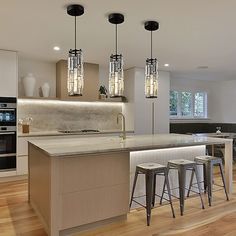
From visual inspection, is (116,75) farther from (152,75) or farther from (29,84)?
(29,84)

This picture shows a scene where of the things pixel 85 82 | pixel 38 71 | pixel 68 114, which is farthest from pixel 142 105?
pixel 38 71

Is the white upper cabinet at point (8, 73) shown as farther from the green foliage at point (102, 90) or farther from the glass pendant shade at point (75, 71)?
the glass pendant shade at point (75, 71)

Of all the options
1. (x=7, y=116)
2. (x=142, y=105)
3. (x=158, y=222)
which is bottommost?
(x=158, y=222)

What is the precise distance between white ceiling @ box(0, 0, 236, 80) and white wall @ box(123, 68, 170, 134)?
752 mm

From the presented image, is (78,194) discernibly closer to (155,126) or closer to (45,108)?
(45,108)

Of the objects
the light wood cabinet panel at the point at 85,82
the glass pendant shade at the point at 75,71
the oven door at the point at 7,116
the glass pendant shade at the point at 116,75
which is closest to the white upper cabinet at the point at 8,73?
the oven door at the point at 7,116

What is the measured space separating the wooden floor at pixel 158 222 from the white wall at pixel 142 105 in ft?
8.32

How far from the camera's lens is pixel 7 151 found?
14.1ft

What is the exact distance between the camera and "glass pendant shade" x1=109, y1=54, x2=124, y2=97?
2.85 metres

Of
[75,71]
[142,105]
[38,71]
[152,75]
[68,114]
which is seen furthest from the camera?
[142,105]

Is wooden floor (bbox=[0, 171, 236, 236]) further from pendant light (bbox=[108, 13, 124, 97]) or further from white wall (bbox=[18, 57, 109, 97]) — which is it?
white wall (bbox=[18, 57, 109, 97])

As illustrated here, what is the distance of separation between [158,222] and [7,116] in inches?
125

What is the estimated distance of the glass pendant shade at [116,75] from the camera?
2.85m

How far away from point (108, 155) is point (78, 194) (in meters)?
0.51
